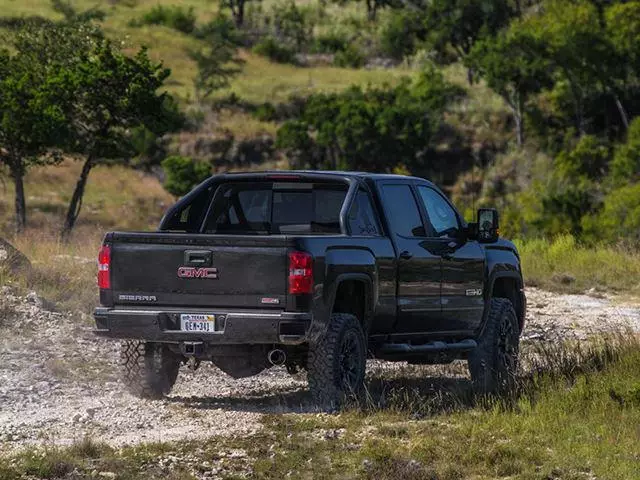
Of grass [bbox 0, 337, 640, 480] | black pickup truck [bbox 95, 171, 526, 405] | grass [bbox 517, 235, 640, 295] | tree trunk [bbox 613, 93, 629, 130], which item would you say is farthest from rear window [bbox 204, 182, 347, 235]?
tree trunk [bbox 613, 93, 629, 130]

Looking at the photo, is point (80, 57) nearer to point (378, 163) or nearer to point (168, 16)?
point (378, 163)

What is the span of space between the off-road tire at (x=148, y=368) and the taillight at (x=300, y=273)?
5.56 ft

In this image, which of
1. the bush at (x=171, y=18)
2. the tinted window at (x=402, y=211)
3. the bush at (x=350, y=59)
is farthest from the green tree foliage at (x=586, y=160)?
the tinted window at (x=402, y=211)

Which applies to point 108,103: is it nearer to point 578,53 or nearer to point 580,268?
Result: point 580,268

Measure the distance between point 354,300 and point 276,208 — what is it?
1122 millimetres

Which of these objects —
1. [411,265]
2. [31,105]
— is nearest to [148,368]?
[411,265]

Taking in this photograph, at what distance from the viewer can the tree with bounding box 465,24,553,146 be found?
230 feet

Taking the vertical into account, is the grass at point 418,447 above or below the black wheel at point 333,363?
below

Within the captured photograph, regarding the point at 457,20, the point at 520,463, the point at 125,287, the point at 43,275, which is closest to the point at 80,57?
the point at 43,275

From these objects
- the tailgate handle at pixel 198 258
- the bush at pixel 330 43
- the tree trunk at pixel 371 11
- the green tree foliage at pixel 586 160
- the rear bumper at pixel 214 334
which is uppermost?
the tree trunk at pixel 371 11

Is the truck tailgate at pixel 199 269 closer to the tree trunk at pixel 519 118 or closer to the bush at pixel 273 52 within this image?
the tree trunk at pixel 519 118

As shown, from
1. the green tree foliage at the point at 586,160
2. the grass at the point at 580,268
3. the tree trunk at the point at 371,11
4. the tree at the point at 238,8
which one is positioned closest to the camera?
the grass at the point at 580,268

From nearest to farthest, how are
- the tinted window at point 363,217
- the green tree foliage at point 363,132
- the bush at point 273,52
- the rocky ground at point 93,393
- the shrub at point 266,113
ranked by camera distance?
the rocky ground at point 93,393 → the tinted window at point 363,217 → the green tree foliage at point 363,132 → the shrub at point 266,113 → the bush at point 273,52

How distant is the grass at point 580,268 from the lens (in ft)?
74.7
